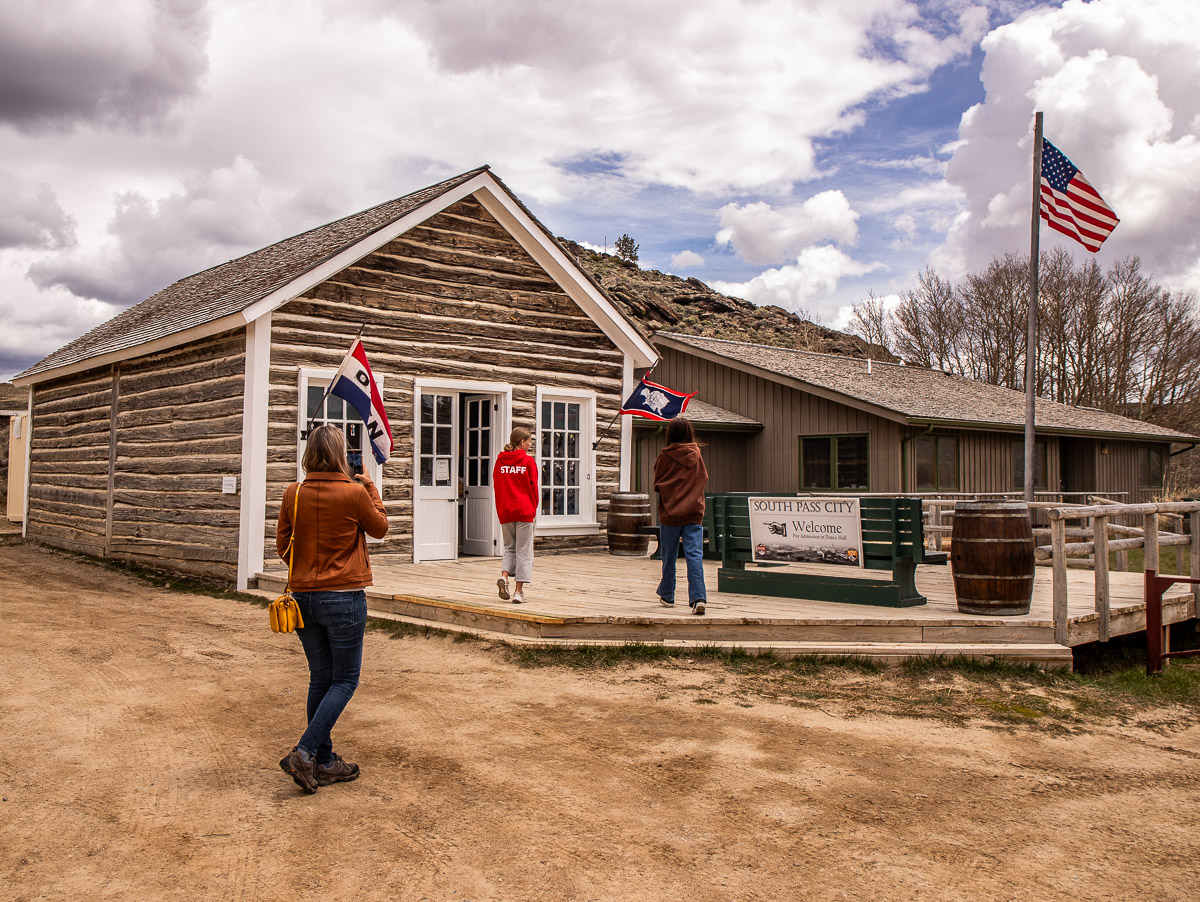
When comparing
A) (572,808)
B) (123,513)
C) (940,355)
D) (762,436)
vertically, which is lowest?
(572,808)

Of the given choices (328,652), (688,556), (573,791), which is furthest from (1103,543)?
(328,652)

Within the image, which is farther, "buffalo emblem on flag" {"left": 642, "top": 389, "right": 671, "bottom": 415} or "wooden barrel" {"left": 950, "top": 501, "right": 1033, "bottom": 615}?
"buffalo emblem on flag" {"left": 642, "top": 389, "right": 671, "bottom": 415}

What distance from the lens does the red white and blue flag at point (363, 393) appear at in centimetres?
798

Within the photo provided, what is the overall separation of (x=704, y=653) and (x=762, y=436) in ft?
44.1

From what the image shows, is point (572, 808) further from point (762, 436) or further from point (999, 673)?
point (762, 436)

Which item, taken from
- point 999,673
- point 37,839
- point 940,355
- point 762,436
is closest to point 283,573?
point 37,839

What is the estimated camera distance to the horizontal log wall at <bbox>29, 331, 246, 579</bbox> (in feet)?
35.1

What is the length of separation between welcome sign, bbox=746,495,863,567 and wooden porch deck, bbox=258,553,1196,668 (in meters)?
0.44

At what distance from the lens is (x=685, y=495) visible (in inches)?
302

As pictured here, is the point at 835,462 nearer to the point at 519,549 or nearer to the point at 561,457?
the point at 561,457

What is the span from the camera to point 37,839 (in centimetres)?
375

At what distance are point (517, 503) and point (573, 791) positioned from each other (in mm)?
3822

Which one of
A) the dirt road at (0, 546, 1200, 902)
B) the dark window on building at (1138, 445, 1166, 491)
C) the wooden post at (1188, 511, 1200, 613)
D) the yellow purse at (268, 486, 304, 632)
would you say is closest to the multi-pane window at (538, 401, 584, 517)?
the dirt road at (0, 546, 1200, 902)

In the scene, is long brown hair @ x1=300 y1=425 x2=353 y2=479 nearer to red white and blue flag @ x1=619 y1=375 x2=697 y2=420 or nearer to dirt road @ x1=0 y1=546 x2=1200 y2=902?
dirt road @ x1=0 y1=546 x2=1200 y2=902
